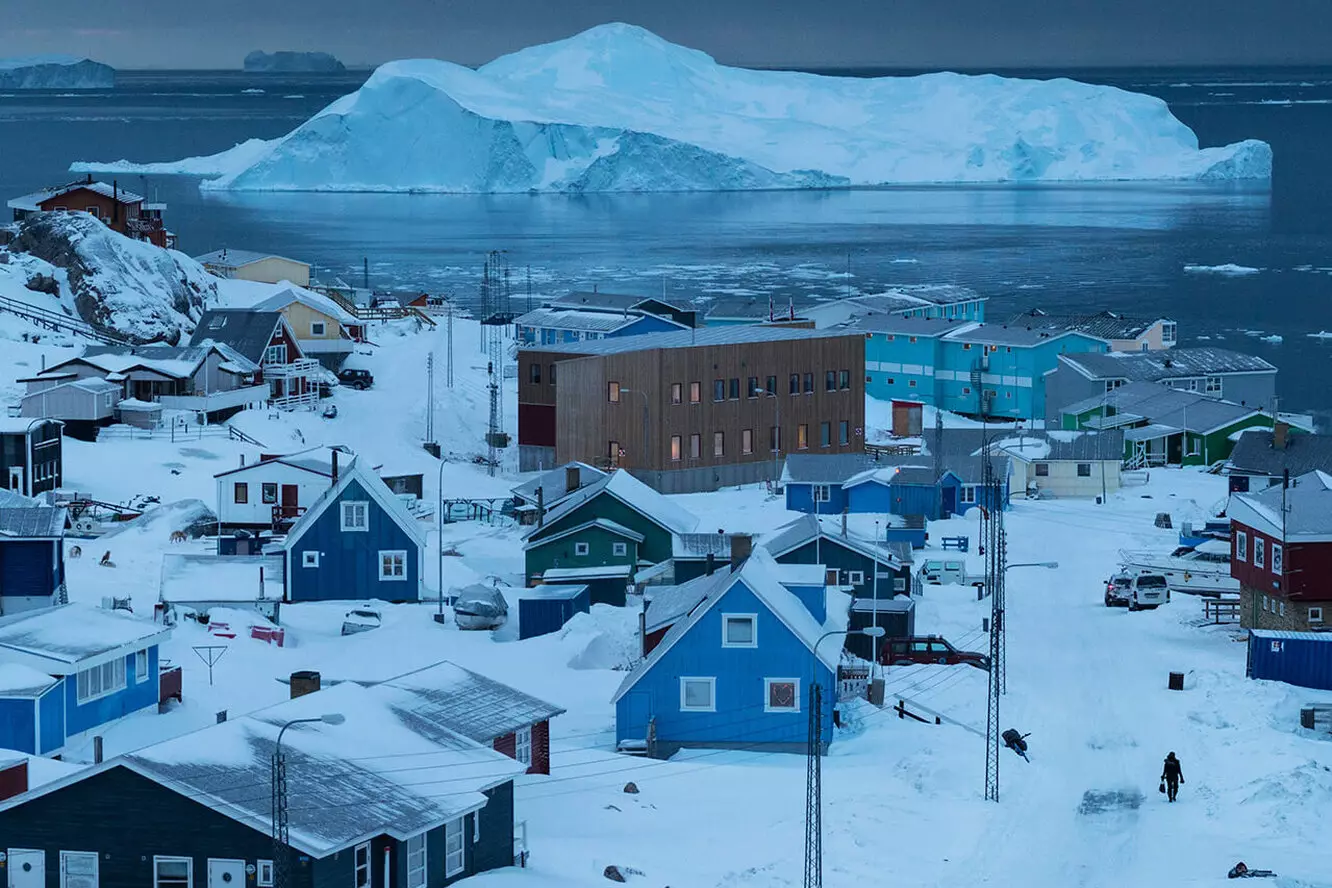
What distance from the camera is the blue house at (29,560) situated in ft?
94.1

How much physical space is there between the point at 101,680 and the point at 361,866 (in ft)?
24.8

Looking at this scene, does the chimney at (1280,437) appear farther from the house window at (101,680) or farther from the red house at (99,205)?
the red house at (99,205)

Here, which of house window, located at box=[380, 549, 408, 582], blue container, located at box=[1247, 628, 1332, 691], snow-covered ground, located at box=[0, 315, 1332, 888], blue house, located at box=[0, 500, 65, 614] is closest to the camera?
snow-covered ground, located at box=[0, 315, 1332, 888]

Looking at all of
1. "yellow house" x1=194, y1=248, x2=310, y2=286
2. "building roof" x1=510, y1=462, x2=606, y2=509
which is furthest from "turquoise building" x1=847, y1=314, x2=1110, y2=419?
"building roof" x1=510, y1=462, x2=606, y2=509

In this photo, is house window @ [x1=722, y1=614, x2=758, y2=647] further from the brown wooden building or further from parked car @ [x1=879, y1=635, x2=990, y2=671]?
the brown wooden building

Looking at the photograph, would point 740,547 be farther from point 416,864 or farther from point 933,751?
point 416,864

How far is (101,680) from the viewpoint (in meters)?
23.0

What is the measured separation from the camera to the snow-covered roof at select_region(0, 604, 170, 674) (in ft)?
74.2

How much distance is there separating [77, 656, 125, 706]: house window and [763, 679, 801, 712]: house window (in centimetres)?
695

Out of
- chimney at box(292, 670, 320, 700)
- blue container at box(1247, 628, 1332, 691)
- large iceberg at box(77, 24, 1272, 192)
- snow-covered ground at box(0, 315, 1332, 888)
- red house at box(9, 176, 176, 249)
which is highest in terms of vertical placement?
large iceberg at box(77, 24, 1272, 192)

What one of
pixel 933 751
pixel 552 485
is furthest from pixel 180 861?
pixel 552 485

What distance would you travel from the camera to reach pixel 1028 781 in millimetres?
22797

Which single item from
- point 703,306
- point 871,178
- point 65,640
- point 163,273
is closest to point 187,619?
point 65,640

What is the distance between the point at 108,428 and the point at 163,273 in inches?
574
